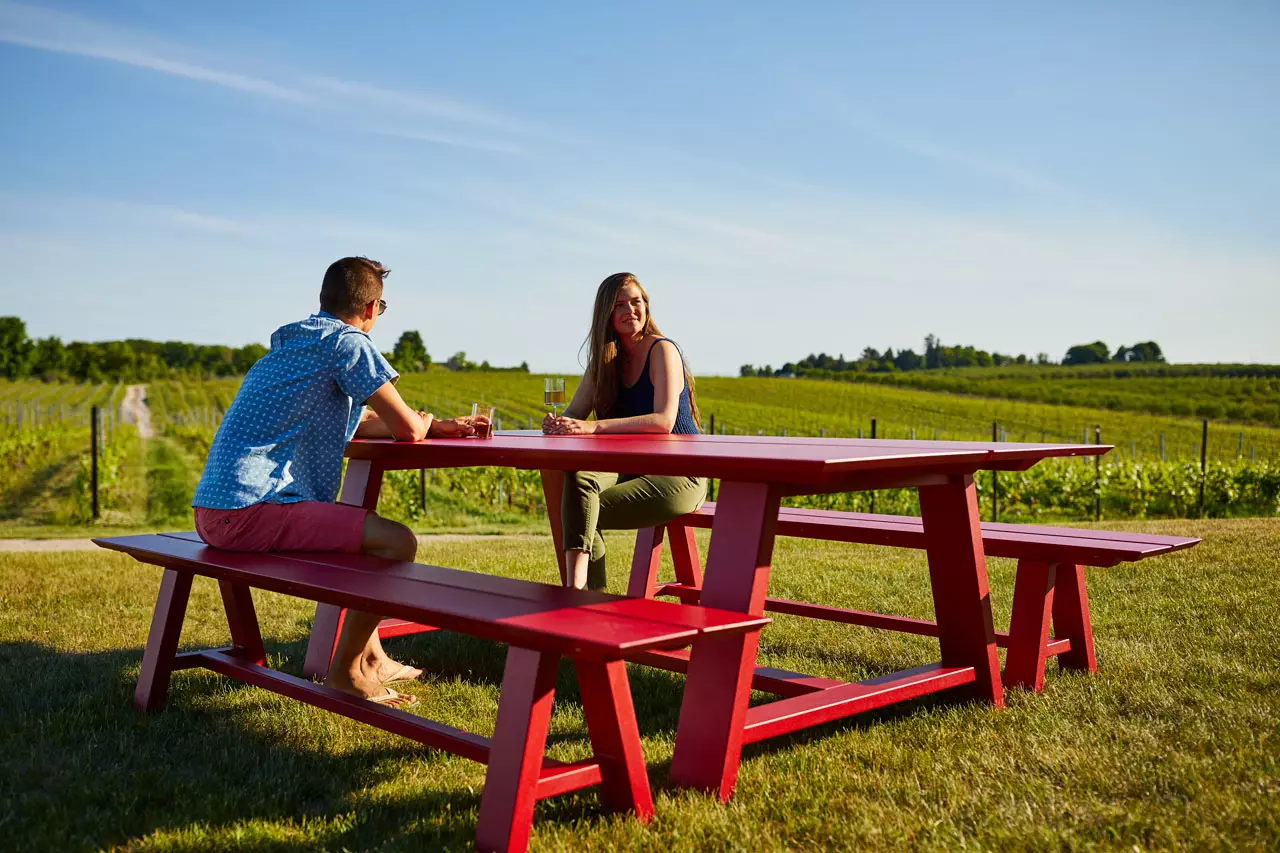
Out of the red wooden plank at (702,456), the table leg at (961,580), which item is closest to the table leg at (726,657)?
the red wooden plank at (702,456)

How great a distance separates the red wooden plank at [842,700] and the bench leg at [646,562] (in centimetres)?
175

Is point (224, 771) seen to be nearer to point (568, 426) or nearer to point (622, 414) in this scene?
point (568, 426)

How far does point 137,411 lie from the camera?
4750 cm

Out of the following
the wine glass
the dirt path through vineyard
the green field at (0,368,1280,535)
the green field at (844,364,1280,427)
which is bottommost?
the dirt path through vineyard

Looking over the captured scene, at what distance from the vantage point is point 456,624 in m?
2.30

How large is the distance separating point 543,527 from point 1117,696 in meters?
8.54

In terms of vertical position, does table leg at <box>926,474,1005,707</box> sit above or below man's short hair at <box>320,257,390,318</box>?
below

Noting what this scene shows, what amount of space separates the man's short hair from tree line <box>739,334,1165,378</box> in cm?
7122

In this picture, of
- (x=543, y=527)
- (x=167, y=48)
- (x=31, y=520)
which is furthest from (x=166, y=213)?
(x=543, y=527)

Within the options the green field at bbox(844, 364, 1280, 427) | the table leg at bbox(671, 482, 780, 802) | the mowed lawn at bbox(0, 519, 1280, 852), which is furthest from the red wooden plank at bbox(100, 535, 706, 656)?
the green field at bbox(844, 364, 1280, 427)

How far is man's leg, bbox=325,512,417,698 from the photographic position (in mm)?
3361

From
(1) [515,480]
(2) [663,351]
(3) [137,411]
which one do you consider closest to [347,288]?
(2) [663,351]

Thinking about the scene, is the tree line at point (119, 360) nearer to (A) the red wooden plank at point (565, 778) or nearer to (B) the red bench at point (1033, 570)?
(B) the red bench at point (1033, 570)

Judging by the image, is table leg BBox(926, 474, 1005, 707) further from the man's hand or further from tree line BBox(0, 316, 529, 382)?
tree line BBox(0, 316, 529, 382)
